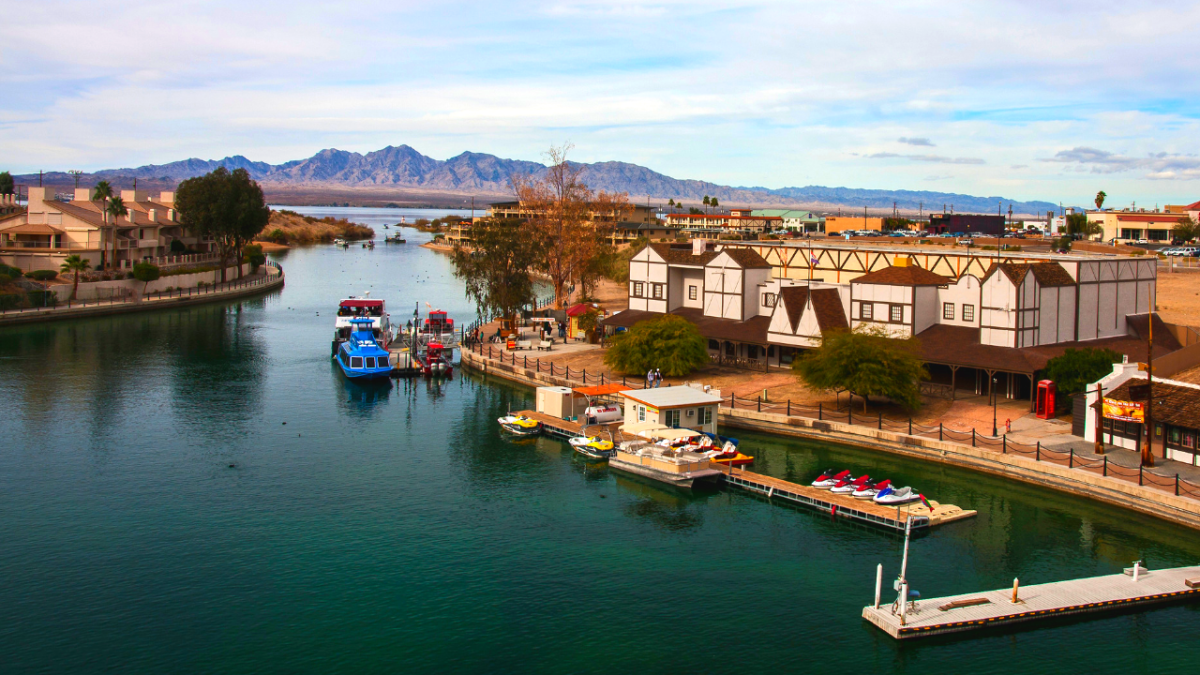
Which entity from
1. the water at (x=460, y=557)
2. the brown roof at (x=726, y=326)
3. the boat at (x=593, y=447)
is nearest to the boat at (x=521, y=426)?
the water at (x=460, y=557)

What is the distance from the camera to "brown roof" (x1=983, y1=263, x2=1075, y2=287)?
181 ft

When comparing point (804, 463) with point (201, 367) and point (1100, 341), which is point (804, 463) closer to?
point (1100, 341)

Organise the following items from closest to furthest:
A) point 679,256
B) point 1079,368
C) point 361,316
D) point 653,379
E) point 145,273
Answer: point 1079,368, point 653,379, point 679,256, point 361,316, point 145,273

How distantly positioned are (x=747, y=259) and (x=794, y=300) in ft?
23.4

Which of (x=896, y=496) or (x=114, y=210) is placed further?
(x=114, y=210)

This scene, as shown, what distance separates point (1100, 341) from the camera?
194 feet

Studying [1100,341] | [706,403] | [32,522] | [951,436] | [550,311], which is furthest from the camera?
[550,311]

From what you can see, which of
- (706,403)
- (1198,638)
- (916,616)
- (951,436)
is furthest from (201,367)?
(1198,638)

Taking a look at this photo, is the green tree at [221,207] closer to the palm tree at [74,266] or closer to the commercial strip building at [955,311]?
the palm tree at [74,266]

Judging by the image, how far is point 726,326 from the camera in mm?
69188

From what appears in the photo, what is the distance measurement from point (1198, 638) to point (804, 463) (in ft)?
69.2

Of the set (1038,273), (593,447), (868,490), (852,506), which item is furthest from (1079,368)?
(593,447)

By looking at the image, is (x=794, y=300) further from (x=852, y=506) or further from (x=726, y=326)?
(x=852, y=506)

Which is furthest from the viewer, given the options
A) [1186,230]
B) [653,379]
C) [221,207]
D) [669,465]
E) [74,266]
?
[1186,230]
